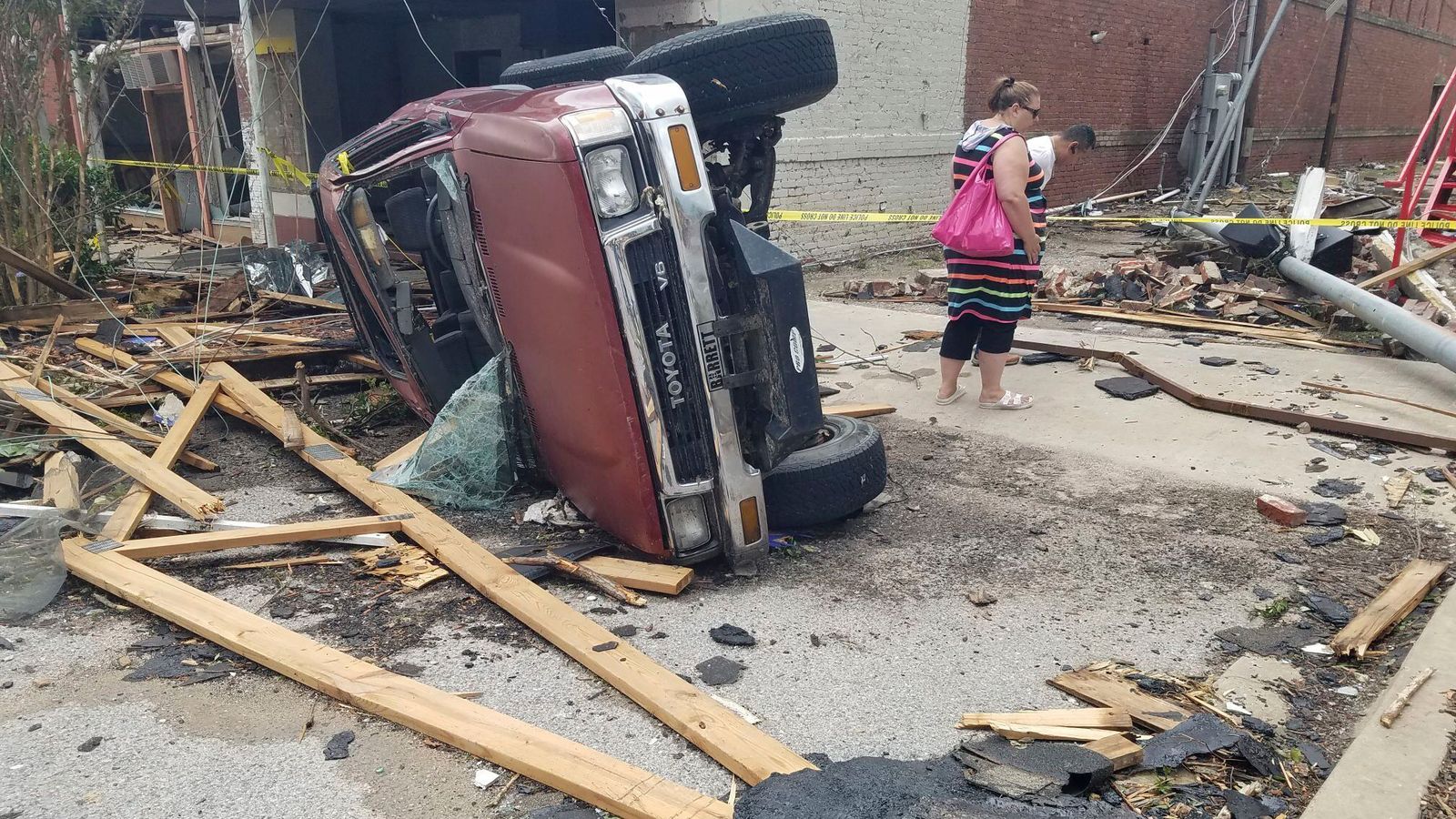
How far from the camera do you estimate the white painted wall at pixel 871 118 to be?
1101 cm

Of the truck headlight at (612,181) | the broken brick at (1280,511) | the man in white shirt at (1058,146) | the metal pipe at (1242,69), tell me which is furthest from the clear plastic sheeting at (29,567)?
the metal pipe at (1242,69)

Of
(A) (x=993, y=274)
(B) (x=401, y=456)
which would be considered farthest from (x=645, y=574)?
(A) (x=993, y=274)

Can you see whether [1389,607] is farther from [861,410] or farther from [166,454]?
[166,454]

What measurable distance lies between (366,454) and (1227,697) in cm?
436

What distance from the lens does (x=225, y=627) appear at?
315cm

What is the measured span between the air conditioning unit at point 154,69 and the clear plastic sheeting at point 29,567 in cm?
1353

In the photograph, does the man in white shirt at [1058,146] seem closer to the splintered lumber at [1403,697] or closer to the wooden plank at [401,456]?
the splintered lumber at [1403,697]

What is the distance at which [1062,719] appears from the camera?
266cm

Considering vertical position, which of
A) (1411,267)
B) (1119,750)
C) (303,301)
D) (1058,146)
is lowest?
(1119,750)

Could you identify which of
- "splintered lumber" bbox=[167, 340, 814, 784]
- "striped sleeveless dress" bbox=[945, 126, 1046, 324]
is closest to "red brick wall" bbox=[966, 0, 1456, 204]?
"striped sleeveless dress" bbox=[945, 126, 1046, 324]

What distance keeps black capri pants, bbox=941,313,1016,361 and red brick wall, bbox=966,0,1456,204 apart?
912cm

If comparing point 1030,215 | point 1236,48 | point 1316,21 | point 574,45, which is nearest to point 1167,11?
point 1236,48

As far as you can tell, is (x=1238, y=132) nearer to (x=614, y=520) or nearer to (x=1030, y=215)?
(x=1030, y=215)

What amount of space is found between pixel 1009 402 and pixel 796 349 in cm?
280
